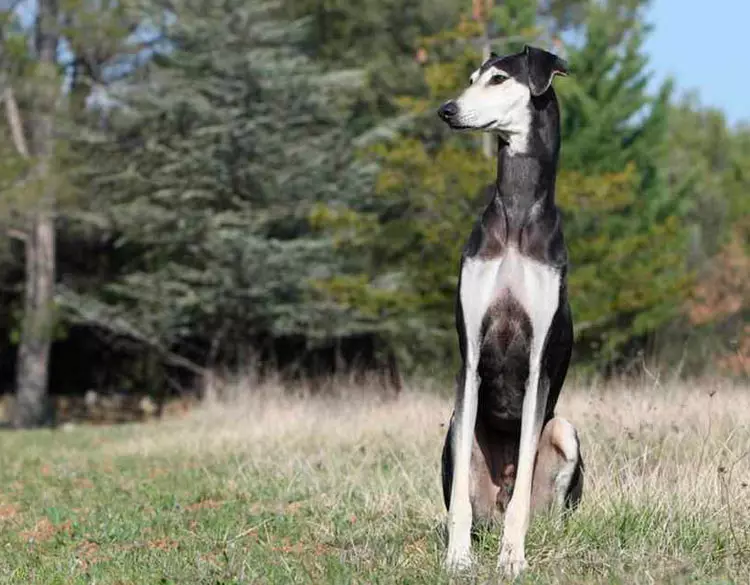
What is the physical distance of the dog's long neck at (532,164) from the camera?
4801 millimetres

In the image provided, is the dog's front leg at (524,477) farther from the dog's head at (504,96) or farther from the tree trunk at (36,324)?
the tree trunk at (36,324)

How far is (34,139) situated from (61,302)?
372cm

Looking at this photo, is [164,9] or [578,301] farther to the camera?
[164,9]

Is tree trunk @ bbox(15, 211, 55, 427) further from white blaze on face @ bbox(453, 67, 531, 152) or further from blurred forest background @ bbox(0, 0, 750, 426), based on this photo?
white blaze on face @ bbox(453, 67, 531, 152)

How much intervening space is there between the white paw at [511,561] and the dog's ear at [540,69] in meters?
1.92

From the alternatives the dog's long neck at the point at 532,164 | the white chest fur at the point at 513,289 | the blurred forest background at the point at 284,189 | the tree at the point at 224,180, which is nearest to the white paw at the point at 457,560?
the white chest fur at the point at 513,289

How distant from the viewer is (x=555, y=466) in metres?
5.17

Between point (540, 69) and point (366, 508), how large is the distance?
2721mm

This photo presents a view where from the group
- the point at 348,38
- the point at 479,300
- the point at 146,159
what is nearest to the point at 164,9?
the point at 146,159

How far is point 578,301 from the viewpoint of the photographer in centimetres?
2211

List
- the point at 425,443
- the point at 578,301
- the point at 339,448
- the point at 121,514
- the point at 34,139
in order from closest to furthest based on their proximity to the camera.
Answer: the point at 121,514
the point at 425,443
the point at 339,448
the point at 578,301
the point at 34,139

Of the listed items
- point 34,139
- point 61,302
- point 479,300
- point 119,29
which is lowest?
point 61,302

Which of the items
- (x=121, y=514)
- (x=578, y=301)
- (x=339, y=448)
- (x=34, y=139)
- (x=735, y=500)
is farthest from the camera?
(x=34, y=139)

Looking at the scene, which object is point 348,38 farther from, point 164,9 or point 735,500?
point 735,500
